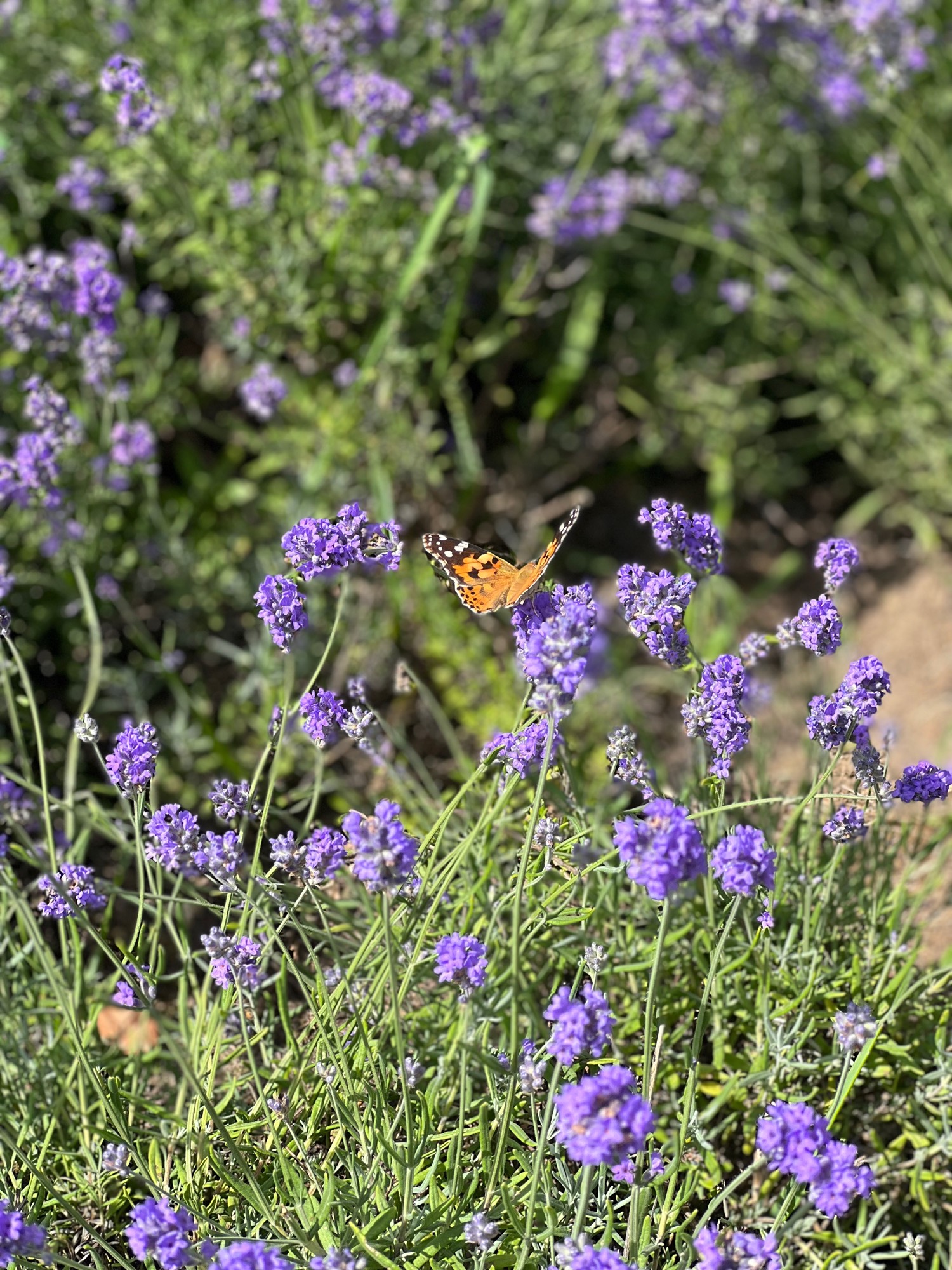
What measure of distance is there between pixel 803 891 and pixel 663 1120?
50 cm

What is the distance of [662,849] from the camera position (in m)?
1.41

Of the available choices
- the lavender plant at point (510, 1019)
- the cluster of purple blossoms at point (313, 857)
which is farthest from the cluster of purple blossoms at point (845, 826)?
the cluster of purple blossoms at point (313, 857)

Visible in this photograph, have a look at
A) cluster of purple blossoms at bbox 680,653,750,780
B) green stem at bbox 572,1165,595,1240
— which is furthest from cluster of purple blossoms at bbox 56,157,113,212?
green stem at bbox 572,1165,595,1240

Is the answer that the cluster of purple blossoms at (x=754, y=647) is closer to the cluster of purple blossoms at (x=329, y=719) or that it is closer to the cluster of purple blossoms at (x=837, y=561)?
the cluster of purple blossoms at (x=837, y=561)

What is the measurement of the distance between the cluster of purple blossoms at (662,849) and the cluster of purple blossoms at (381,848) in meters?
0.28

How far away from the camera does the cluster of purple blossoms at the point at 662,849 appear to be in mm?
1406

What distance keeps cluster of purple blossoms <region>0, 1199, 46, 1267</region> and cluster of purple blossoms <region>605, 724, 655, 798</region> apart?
104 centimetres

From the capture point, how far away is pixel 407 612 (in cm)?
372

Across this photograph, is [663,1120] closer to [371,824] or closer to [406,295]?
[371,824]

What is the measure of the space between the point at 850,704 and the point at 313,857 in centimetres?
86

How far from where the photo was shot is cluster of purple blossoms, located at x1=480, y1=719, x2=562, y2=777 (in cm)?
179

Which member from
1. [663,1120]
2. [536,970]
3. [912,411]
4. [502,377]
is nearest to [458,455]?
[502,377]

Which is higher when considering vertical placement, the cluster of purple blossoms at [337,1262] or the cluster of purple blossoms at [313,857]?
the cluster of purple blossoms at [313,857]

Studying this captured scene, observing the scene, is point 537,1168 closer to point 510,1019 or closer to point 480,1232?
point 480,1232
